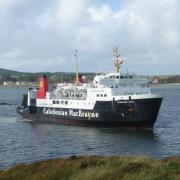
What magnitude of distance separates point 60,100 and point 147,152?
21841 mm

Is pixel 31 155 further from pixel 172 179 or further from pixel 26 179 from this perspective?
pixel 172 179

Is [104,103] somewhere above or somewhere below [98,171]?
above

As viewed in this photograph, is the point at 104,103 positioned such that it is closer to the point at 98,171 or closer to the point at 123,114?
the point at 123,114

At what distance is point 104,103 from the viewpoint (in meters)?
46.3

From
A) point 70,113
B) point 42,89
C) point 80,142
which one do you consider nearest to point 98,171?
point 80,142

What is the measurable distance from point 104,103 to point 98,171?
106 ft

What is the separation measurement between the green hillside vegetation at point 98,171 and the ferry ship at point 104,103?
92.6 ft

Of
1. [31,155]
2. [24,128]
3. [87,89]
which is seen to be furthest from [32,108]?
[31,155]

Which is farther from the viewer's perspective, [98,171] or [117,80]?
[117,80]

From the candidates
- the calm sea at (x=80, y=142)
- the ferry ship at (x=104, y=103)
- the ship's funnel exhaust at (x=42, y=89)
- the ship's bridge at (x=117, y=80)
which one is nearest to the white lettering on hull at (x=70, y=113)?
the ferry ship at (x=104, y=103)

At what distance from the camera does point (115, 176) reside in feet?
43.6

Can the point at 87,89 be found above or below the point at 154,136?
above

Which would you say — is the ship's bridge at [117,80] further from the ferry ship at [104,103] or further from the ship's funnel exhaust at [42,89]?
the ship's funnel exhaust at [42,89]

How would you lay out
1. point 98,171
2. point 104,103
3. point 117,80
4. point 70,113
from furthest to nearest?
point 70,113, point 117,80, point 104,103, point 98,171
